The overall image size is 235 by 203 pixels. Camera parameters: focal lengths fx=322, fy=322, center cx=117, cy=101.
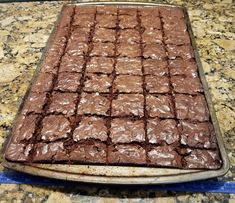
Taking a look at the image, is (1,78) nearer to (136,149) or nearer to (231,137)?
(136,149)

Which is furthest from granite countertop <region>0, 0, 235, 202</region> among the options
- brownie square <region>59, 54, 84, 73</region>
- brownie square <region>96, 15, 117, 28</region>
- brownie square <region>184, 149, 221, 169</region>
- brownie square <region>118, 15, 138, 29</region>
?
brownie square <region>118, 15, 138, 29</region>

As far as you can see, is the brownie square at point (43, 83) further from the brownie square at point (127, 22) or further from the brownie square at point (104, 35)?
the brownie square at point (127, 22)

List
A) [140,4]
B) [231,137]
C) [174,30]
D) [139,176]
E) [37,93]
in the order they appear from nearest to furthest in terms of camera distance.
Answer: [139,176], [231,137], [37,93], [174,30], [140,4]

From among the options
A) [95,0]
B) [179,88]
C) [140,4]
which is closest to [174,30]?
[140,4]

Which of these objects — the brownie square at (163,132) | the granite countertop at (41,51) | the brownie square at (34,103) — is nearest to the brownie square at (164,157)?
the brownie square at (163,132)

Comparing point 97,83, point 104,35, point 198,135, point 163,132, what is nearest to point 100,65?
point 97,83

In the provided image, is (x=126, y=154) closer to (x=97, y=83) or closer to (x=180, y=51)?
(x=97, y=83)

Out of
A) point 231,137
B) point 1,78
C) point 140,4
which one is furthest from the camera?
point 140,4
